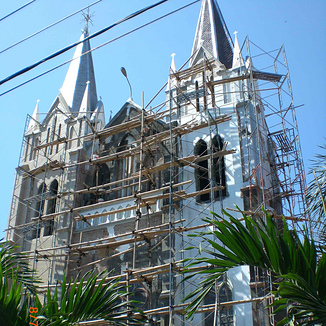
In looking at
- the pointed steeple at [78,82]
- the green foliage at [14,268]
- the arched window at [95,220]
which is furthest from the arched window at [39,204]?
the pointed steeple at [78,82]

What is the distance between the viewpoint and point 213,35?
102 ft

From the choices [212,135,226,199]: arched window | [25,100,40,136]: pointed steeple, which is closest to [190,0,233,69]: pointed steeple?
[212,135,226,199]: arched window

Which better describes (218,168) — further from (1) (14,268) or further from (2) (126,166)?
(1) (14,268)

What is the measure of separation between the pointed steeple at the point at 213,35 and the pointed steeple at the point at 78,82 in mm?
6978

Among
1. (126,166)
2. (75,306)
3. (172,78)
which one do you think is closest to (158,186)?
(126,166)

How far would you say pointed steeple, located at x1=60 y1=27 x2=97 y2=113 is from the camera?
33628 mm

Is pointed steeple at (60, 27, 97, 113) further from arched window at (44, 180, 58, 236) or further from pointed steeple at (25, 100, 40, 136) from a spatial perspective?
arched window at (44, 180, 58, 236)

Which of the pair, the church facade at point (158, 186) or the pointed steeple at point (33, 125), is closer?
the church facade at point (158, 186)

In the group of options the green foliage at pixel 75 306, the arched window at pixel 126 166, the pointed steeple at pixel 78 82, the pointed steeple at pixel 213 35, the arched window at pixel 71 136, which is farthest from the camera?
the pointed steeple at pixel 78 82

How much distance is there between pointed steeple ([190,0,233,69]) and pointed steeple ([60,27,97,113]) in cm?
698

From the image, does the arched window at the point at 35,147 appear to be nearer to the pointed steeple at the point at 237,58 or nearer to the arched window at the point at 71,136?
the arched window at the point at 71,136

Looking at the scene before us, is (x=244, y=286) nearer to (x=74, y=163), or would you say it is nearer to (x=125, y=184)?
(x=125, y=184)

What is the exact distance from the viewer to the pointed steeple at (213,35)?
1151 inches

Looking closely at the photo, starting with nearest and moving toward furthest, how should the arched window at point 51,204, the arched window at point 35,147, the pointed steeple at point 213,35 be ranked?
the arched window at point 51,204, the arched window at point 35,147, the pointed steeple at point 213,35
